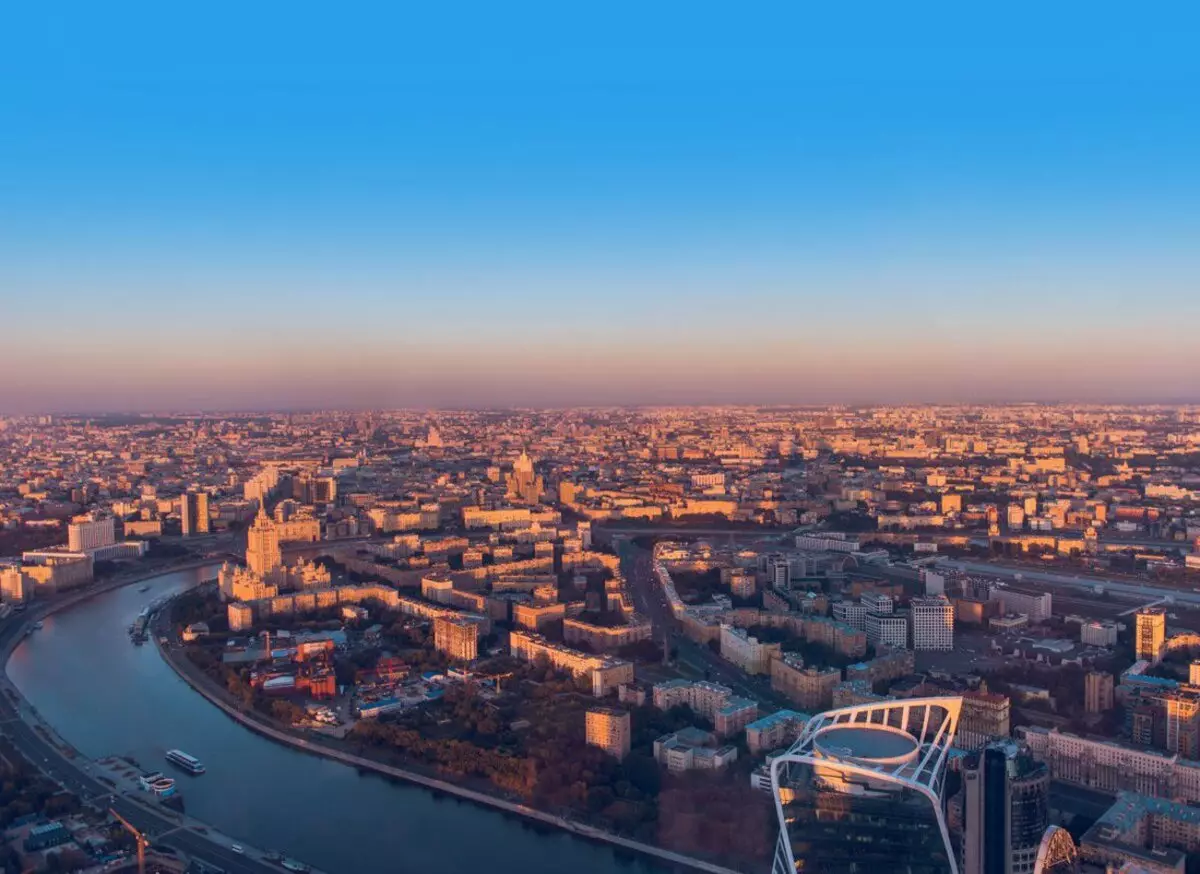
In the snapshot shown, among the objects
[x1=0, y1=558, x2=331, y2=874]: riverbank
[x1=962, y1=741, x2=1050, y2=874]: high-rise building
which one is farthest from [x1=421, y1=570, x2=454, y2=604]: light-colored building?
[x1=962, y1=741, x2=1050, y2=874]: high-rise building

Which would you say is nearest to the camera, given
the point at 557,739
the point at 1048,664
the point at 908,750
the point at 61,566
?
the point at 908,750

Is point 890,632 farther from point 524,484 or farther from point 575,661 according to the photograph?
point 524,484

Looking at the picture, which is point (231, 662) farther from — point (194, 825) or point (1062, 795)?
point (1062, 795)

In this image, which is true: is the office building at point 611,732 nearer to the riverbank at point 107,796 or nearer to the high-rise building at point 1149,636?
the riverbank at point 107,796

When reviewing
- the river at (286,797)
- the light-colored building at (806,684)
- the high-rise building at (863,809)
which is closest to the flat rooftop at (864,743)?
the high-rise building at (863,809)

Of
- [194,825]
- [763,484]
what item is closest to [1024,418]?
[763,484]

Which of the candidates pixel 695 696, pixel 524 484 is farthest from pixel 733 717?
pixel 524 484
